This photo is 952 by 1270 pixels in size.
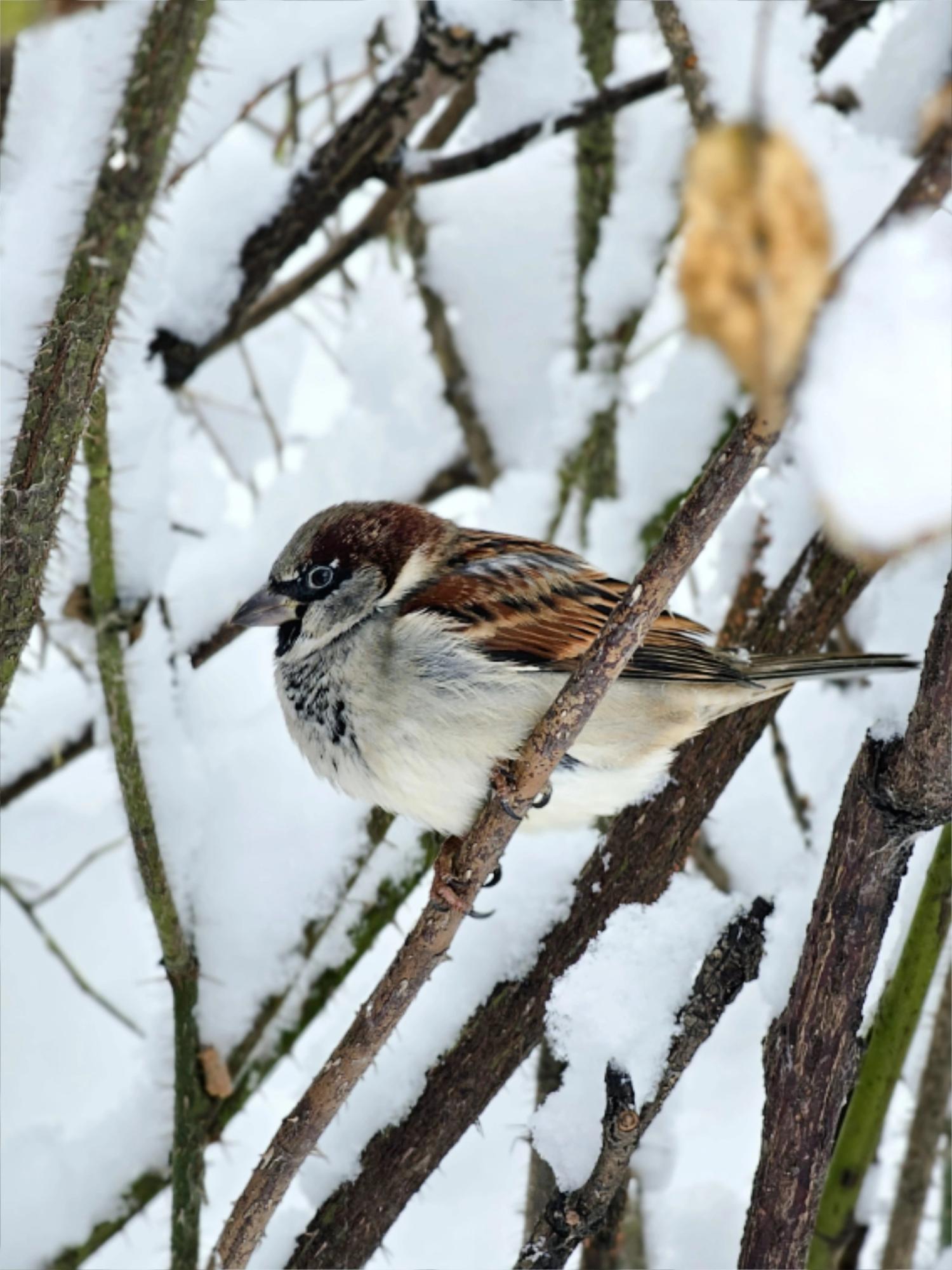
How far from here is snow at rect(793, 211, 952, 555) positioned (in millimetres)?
1380

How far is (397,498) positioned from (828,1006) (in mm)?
2072

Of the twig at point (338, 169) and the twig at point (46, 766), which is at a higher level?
the twig at point (338, 169)

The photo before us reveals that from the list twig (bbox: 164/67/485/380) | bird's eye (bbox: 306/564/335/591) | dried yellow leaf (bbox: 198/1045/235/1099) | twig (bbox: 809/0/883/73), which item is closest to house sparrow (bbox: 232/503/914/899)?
bird's eye (bbox: 306/564/335/591)

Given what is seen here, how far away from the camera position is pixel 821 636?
2.83 meters

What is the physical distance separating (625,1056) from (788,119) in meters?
1.38

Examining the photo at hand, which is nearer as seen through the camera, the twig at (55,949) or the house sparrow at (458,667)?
the house sparrow at (458,667)

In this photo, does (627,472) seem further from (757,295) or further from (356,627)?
(757,295)

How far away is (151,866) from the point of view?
2379 mm

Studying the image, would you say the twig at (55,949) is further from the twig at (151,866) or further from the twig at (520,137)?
the twig at (520,137)

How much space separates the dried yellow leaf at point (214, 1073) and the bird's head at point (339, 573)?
705 mm

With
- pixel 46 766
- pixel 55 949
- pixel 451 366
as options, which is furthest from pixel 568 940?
pixel 451 366

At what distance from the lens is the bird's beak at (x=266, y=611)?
9.12 feet

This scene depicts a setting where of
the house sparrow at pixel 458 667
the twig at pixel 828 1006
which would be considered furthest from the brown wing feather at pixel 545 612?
the twig at pixel 828 1006

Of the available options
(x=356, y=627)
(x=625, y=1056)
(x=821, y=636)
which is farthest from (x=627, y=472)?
(x=625, y=1056)
